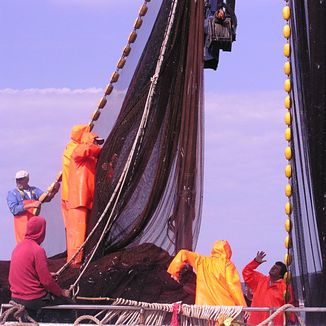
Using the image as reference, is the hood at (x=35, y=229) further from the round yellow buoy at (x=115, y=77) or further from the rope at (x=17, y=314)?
the round yellow buoy at (x=115, y=77)

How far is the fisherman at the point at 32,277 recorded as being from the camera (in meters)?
12.3

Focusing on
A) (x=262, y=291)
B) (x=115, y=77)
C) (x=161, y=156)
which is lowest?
(x=262, y=291)

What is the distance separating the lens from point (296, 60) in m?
12.5

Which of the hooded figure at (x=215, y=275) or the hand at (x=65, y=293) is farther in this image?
the hooded figure at (x=215, y=275)

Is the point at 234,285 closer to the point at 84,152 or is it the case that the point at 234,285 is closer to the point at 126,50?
the point at 84,152

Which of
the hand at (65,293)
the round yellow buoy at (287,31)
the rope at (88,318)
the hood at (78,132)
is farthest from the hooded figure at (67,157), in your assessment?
the round yellow buoy at (287,31)

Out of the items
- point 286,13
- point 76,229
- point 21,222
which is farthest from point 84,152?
point 286,13

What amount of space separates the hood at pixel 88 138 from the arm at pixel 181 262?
250 centimetres

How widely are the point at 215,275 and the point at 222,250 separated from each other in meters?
0.33

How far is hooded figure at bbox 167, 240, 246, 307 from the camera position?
12.7 metres

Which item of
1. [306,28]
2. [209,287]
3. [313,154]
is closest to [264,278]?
[209,287]

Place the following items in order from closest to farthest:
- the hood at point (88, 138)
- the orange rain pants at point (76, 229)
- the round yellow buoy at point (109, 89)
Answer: the orange rain pants at point (76, 229)
the hood at point (88, 138)
the round yellow buoy at point (109, 89)

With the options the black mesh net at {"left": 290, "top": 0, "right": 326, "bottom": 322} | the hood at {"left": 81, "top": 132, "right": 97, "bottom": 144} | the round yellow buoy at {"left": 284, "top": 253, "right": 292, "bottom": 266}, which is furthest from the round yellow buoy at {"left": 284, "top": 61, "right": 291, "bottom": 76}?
the hood at {"left": 81, "top": 132, "right": 97, "bottom": 144}

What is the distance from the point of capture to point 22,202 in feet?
51.7
